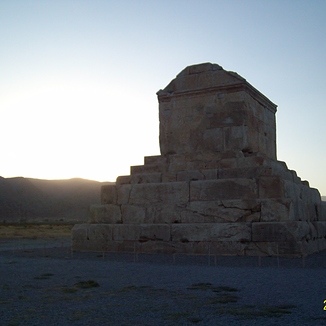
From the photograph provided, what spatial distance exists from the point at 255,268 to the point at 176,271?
4.50 feet

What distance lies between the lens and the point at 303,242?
9.16m

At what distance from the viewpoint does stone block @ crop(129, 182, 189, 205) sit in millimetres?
10523

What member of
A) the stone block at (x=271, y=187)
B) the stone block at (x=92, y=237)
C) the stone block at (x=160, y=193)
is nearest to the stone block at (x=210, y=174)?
the stone block at (x=160, y=193)

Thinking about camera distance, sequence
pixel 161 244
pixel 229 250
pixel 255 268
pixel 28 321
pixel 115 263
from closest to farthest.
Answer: pixel 28 321, pixel 255 268, pixel 115 263, pixel 229 250, pixel 161 244

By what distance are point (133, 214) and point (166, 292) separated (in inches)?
218

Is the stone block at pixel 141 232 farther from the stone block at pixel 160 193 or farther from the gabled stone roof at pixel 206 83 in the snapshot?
the gabled stone roof at pixel 206 83

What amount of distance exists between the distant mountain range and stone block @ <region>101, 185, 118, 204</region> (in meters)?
60.7

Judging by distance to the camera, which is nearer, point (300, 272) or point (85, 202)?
point (300, 272)

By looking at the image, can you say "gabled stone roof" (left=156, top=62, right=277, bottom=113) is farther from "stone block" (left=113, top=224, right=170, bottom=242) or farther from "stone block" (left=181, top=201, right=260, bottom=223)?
"stone block" (left=113, top=224, right=170, bottom=242)

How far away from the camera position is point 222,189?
1013 centimetres

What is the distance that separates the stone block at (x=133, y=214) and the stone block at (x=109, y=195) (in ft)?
1.44

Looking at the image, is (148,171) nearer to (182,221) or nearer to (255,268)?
(182,221)

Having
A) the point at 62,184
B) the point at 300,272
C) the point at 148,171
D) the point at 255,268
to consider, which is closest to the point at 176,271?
the point at 255,268

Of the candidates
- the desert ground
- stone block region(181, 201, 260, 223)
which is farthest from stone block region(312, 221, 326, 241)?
stone block region(181, 201, 260, 223)
